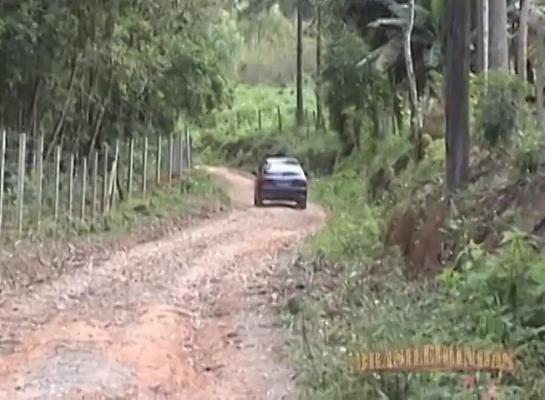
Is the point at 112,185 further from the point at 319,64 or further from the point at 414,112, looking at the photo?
the point at 319,64

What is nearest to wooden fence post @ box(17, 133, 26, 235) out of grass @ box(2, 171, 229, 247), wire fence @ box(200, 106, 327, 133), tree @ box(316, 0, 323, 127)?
grass @ box(2, 171, 229, 247)

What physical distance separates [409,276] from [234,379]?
4500 millimetres

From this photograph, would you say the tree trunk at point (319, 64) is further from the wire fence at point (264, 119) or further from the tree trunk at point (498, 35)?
the tree trunk at point (498, 35)

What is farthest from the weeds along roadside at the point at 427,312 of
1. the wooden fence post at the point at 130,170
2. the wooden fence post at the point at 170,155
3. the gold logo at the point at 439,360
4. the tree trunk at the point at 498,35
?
the wooden fence post at the point at 170,155

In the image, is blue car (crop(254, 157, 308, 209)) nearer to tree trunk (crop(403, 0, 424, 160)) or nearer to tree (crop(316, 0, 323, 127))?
tree trunk (crop(403, 0, 424, 160))

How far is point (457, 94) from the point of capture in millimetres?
13938

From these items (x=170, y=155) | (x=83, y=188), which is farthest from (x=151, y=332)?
(x=170, y=155)

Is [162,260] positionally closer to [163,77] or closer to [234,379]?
[234,379]

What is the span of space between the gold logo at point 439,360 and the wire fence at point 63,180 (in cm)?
973

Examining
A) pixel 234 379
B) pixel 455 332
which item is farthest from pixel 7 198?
pixel 455 332

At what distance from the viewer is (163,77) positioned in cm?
2767

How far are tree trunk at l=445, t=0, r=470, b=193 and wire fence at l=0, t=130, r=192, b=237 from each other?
22.0 ft

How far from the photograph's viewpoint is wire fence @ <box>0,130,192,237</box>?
669 inches

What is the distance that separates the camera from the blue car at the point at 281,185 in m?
29.1
